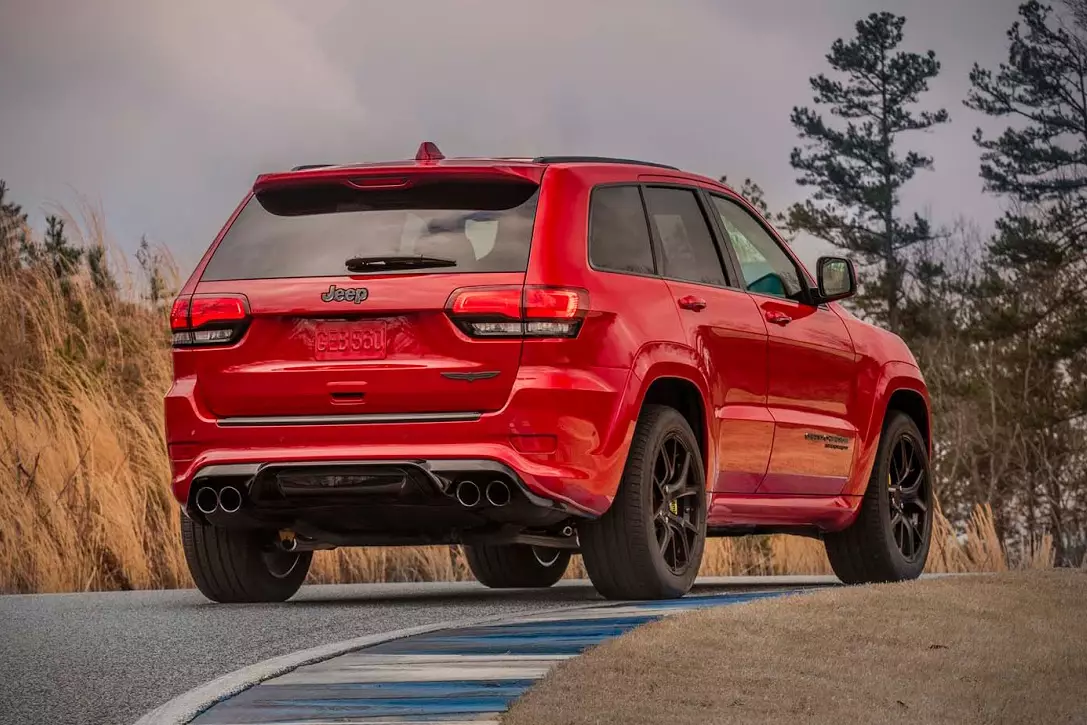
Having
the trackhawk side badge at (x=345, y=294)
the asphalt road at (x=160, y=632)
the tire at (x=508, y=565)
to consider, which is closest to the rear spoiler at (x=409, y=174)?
the trackhawk side badge at (x=345, y=294)

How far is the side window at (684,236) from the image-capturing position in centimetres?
942

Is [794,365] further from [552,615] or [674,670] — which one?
[674,670]

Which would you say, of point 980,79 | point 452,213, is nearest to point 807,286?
point 452,213

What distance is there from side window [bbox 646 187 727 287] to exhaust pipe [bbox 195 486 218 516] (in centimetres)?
235

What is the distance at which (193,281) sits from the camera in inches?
346

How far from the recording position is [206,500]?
867 cm

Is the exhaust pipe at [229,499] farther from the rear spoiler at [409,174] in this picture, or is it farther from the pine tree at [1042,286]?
the pine tree at [1042,286]

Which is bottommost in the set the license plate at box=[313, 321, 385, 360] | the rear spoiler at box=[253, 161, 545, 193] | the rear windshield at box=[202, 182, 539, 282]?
the license plate at box=[313, 321, 385, 360]

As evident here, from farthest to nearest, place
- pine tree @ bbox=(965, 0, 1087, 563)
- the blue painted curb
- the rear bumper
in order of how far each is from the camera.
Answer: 1. pine tree @ bbox=(965, 0, 1087, 563)
2. the rear bumper
3. the blue painted curb

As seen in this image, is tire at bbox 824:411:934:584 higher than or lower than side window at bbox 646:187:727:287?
lower

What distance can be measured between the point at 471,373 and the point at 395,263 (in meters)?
0.62

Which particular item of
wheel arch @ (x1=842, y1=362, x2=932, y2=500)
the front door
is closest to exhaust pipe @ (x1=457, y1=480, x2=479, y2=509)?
the front door

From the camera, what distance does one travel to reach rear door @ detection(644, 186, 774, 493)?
9.27m

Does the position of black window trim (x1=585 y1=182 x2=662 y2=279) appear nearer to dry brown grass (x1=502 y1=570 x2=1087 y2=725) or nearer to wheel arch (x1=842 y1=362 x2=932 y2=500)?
dry brown grass (x1=502 y1=570 x2=1087 y2=725)
